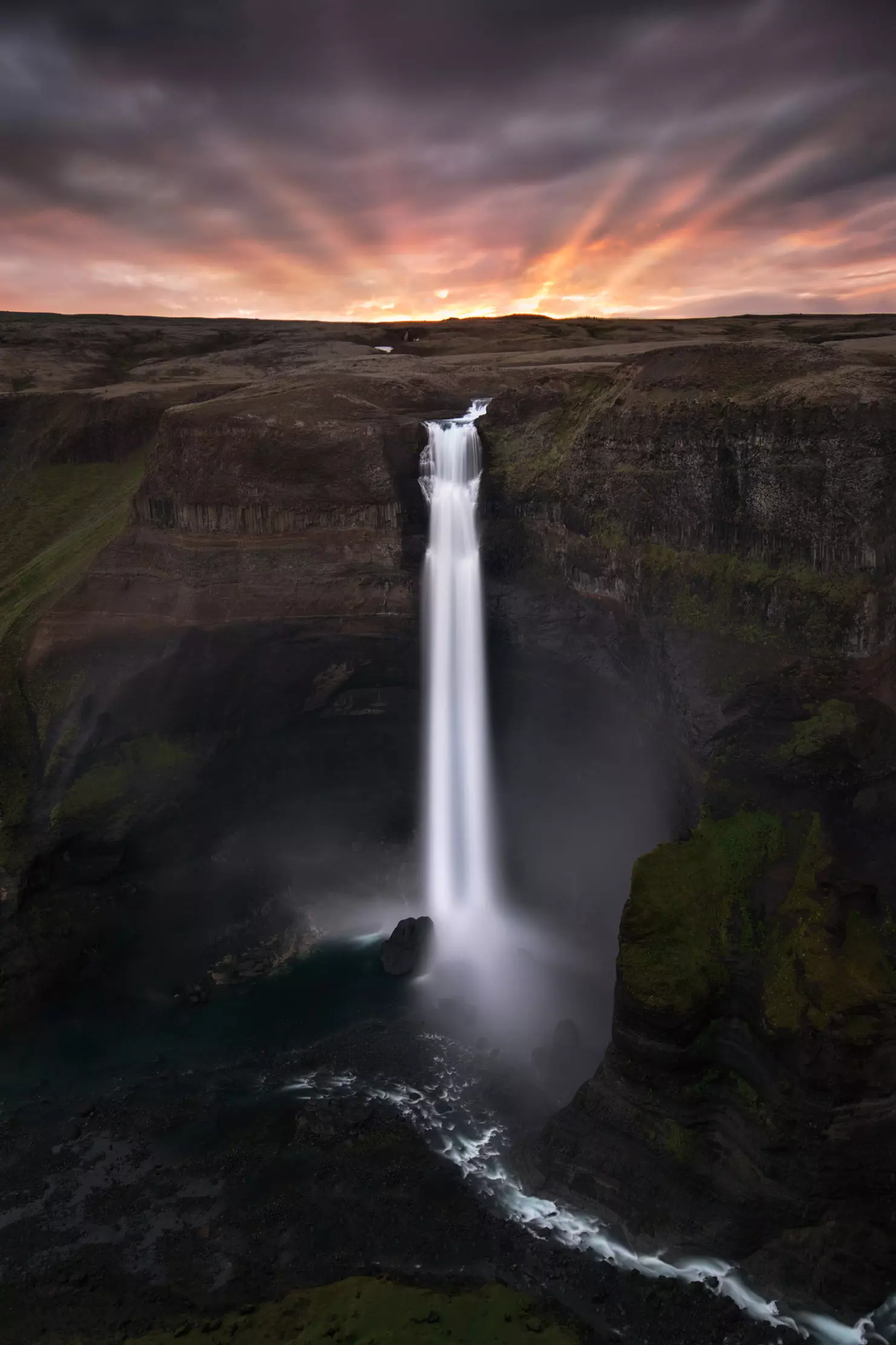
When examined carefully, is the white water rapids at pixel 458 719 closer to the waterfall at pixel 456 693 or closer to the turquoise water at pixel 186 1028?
the waterfall at pixel 456 693

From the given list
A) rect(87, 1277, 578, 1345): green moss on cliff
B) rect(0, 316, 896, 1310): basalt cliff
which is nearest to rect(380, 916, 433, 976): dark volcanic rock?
rect(0, 316, 896, 1310): basalt cliff

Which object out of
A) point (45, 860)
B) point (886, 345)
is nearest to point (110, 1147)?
point (45, 860)

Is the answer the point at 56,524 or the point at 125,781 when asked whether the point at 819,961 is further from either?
the point at 56,524

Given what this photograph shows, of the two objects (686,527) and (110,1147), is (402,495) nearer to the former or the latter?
(686,527)

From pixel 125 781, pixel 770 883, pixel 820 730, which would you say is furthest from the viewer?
pixel 125 781

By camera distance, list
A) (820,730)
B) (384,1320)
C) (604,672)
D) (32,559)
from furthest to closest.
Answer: (32,559) < (604,672) < (820,730) < (384,1320)

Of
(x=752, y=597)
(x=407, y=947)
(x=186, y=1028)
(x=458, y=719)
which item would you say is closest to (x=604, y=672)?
(x=458, y=719)

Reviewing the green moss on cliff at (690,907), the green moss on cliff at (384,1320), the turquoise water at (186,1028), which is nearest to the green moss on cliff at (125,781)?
the turquoise water at (186,1028)
